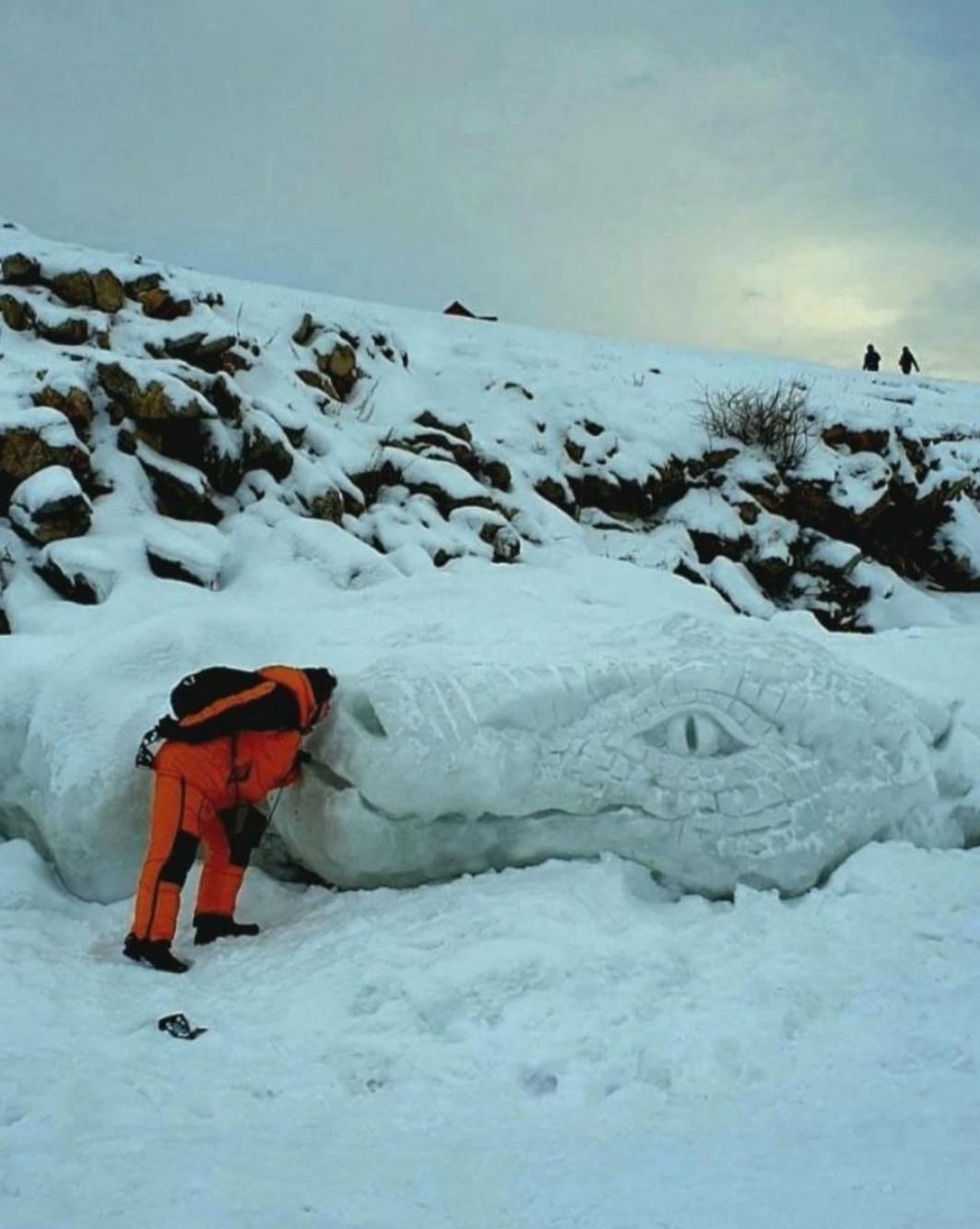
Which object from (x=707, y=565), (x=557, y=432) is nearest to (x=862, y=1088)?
(x=707, y=565)

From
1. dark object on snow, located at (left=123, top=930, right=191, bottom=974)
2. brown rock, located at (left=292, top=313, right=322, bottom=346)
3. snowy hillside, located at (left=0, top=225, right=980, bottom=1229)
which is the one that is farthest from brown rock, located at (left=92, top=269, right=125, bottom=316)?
dark object on snow, located at (left=123, top=930, right=191, bottom=974)

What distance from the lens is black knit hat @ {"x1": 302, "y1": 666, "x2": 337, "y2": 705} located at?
4.32 metres

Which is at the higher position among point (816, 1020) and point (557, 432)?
point (557, 432)

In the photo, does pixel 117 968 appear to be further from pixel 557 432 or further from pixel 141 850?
pixel 557 432

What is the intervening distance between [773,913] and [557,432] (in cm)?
942

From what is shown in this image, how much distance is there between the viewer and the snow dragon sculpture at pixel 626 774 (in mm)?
4117

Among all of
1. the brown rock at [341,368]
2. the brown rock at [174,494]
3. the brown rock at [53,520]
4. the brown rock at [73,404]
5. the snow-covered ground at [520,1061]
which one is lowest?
the snow-covered ground at [520,1061]

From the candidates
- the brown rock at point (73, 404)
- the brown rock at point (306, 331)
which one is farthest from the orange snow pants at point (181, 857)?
the brown rock at point (306, 331)

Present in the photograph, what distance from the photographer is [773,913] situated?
3891mm

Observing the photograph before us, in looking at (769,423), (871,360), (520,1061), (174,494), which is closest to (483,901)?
(520,1061)

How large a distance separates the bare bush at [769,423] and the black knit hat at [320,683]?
976 centimetres

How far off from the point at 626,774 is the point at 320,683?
128 cm

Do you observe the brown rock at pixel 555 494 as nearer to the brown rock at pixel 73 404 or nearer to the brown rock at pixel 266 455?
the brown rock at pixel 266 455

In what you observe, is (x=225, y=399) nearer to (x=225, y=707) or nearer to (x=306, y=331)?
(x=306, y=331)
